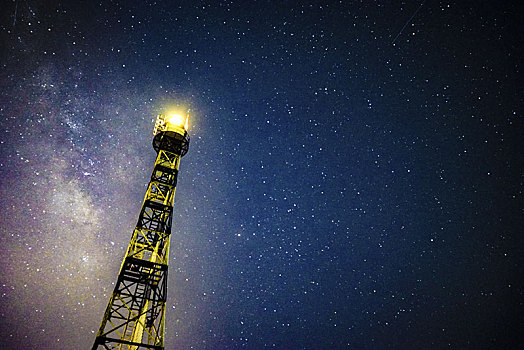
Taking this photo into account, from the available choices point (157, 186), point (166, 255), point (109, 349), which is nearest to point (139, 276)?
point (166, 255)

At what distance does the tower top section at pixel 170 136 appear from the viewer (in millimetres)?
16250

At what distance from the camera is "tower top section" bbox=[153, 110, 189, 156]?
53.3 ft

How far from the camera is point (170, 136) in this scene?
16328 mm

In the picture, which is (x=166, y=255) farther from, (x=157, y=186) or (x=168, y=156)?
(x=168, y=156)

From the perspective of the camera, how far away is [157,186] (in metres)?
14.8

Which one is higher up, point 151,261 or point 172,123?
point 172,123

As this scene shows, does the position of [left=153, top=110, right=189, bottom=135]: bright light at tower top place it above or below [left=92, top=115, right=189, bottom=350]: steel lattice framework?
above

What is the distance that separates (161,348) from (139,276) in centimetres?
293

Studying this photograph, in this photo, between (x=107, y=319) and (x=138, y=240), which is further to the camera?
(x=138, y=240)

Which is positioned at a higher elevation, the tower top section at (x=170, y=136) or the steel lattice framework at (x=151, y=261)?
the tower top section at (x=170, y=136)

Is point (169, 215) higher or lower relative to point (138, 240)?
higher

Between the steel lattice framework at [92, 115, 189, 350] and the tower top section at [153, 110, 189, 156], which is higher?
the tower top section at [153, 110, 189, 156]

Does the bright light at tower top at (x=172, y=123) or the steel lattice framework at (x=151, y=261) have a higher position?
the bright light at tower top at (x=172, y=123)

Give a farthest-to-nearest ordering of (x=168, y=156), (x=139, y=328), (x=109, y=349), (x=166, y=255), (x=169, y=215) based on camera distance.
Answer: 1. (x=168, y=156)
2. (x=169, y=215)
3. (x=166, y=255)
4. (x=139, y=328)
5. (x=109, y=349)
